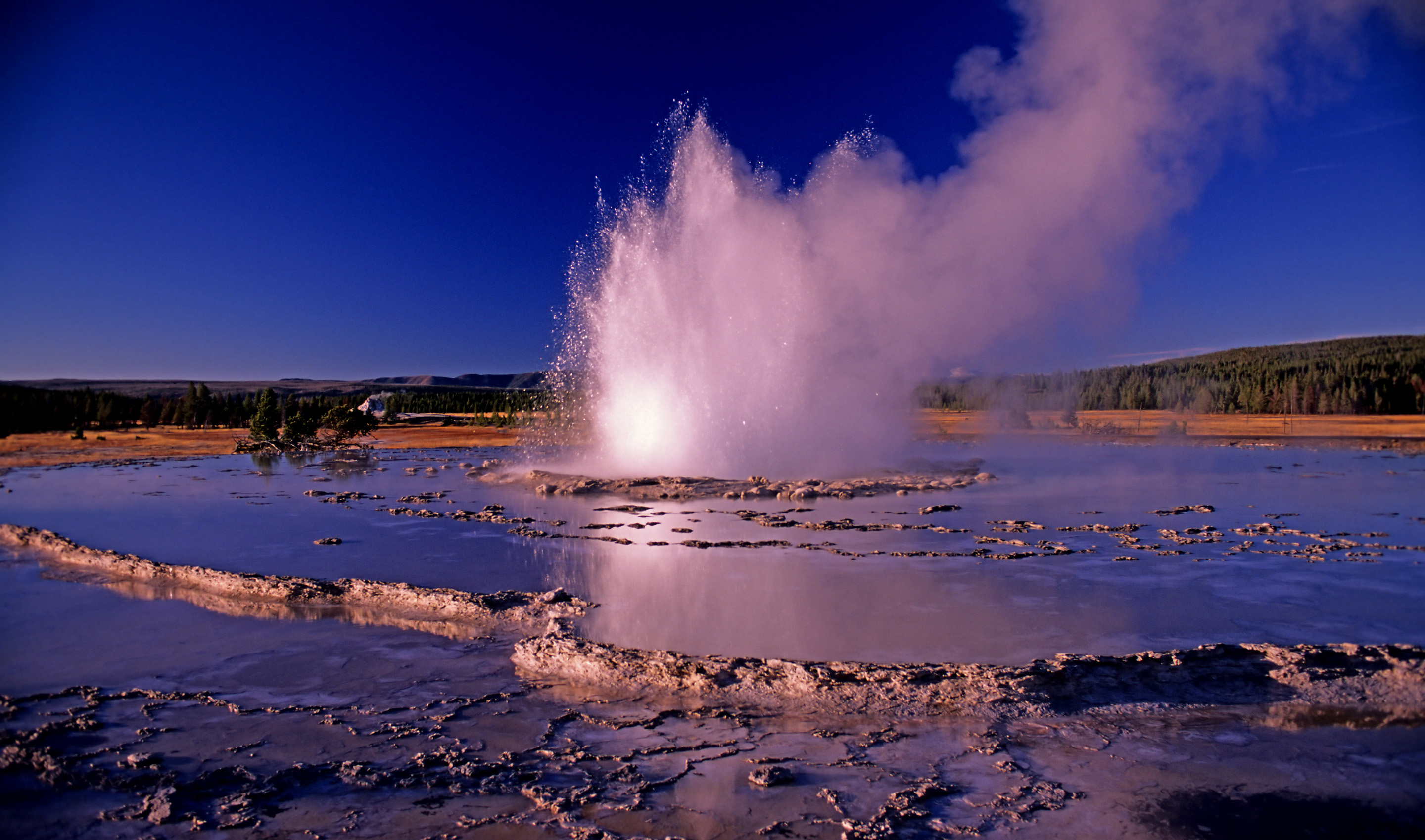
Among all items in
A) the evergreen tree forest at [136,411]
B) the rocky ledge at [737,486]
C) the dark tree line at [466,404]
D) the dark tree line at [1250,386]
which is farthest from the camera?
the dark tree line at [466,404]

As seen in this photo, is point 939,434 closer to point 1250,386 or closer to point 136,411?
point 1250,386

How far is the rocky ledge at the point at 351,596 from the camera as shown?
27.2 feet

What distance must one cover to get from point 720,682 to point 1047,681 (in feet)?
8.39

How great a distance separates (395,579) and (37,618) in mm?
3675

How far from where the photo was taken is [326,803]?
174 inches

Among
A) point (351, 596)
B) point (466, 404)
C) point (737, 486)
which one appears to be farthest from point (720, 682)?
point (466, 404)

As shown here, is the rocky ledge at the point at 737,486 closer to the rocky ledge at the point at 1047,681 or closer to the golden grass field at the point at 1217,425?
the rocky ledge at the point at 1047,681

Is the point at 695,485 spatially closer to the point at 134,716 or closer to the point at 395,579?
the point at 395,579

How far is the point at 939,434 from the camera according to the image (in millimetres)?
50156

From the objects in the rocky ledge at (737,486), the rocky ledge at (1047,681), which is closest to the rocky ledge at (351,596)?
the rocky ledge at (1047,681)

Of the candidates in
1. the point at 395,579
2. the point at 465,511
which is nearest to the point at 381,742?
the point at 395,579

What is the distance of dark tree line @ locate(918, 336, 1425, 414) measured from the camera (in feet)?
206

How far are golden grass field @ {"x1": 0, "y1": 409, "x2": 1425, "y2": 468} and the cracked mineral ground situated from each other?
27985mm

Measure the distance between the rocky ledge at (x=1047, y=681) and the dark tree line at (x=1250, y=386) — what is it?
191 ft
